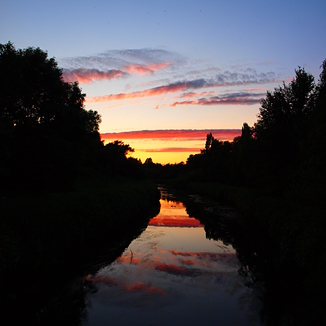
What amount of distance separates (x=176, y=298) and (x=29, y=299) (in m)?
4.63

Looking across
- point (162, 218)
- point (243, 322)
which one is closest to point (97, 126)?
point (162, 218)

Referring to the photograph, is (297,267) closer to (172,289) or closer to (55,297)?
(172,289)

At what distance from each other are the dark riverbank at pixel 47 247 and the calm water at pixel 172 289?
1.09 metres

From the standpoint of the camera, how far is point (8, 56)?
2500 cm

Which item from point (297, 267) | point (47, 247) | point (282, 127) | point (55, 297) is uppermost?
point (282, 127)

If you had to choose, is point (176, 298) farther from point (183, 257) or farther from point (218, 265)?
point (183, 257)

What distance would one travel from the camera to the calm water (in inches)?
362

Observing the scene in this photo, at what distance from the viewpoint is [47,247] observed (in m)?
13.6

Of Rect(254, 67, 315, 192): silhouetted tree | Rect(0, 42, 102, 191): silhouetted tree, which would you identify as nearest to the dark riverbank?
Rect(0, 42, 102, 191): silhouetted tree

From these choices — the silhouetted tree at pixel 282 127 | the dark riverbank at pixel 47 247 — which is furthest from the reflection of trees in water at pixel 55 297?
the silhouetted tree at pixel 282 127

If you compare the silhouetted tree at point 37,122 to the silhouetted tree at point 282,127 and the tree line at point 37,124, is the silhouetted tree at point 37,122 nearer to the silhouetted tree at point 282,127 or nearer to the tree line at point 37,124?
the tree line at point 37,124

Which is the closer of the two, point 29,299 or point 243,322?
point 243,322

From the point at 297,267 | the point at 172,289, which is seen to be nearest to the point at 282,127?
the point at 297,267

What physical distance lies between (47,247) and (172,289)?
223 inches
